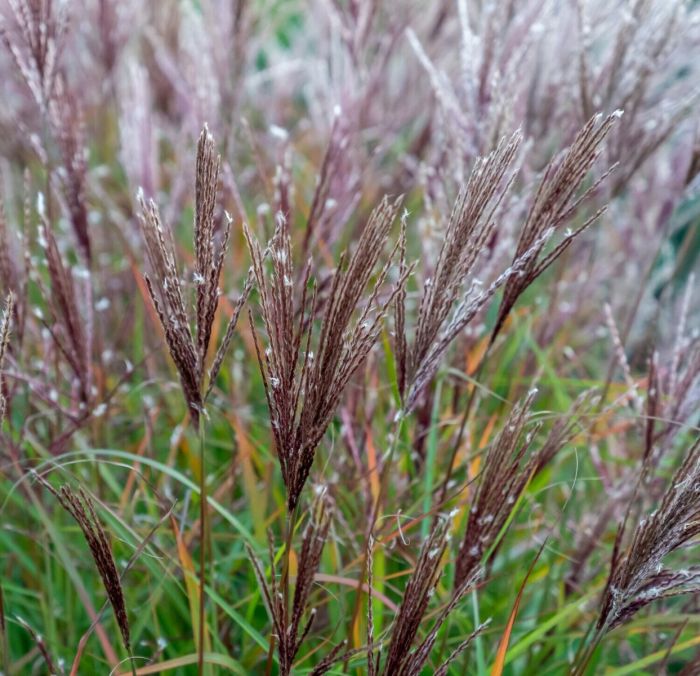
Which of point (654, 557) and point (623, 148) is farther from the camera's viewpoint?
point (623, 148)

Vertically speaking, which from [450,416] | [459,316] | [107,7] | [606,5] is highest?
[107,7]

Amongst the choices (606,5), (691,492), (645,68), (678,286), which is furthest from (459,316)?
(678,286)

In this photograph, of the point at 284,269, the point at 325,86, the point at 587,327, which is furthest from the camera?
the point at 587,327

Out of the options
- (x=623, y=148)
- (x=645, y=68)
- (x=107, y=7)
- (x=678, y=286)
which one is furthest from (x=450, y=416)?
(x=678, y=286)

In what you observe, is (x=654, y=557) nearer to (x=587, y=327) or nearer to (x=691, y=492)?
(x=691, y=492)

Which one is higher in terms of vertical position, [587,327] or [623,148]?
[623,148]

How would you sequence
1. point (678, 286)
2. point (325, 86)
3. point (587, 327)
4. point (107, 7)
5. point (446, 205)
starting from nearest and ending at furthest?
point (446, 205) → point (107, 7) → point (325, 86) → point (587, 327) → point (678, 286)

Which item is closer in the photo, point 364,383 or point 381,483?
point 381,483
